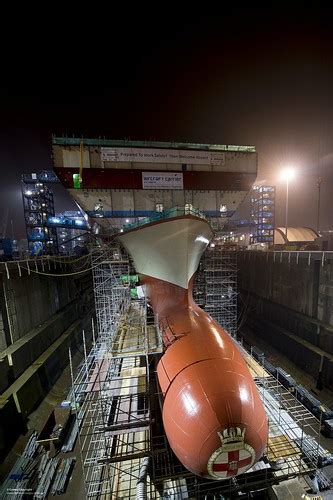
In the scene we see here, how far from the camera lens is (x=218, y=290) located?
1394cm

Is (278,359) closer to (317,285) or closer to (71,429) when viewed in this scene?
(317,285)

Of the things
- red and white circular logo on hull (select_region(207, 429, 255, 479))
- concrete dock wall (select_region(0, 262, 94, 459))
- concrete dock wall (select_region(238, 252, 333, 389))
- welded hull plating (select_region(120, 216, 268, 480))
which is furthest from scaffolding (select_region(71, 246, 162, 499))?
concrete dock wall (select_region(238, 252, 333, 389))

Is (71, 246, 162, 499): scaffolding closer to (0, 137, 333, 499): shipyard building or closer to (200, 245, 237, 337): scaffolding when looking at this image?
(0, 137, 333, 499): shipyard building

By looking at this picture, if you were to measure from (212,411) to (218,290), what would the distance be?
441 inches

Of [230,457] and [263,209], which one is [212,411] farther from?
[263,209]

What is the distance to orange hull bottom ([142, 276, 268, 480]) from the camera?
3004 mm

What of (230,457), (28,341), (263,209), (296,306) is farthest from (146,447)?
(263,209)

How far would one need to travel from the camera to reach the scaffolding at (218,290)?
13.1 meters

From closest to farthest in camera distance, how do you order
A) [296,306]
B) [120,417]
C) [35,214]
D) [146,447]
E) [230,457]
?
[230,457], [146,447], [120,417], [296,306], [35,214]

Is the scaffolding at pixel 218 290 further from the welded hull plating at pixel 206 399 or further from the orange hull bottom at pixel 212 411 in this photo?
the orange hull bottom at pixel 212 411

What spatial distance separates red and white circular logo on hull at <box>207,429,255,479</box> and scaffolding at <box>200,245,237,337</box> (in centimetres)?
964

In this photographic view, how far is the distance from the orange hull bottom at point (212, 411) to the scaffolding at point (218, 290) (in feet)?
28.2

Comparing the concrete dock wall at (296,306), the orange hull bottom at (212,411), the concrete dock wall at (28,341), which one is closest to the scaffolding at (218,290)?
the concrete dock wall at (296,306)

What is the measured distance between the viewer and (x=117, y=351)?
4.81m
